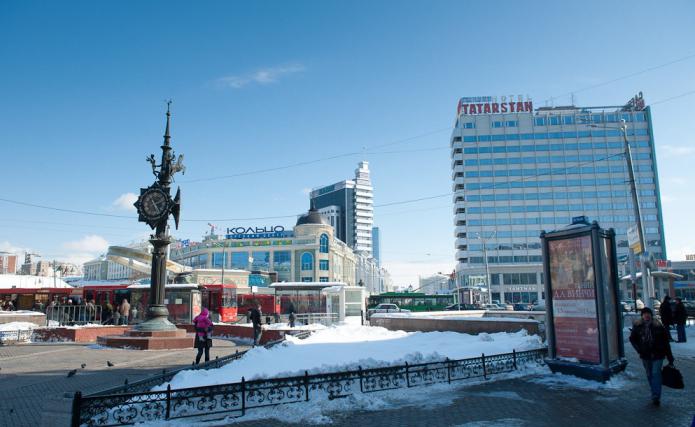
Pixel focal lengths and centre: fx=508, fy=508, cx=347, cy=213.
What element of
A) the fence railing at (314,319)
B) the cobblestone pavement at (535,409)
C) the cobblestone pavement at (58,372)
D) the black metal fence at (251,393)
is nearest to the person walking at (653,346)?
the cobblestone pavement at (535,409)

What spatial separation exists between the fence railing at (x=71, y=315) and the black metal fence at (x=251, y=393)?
1030 inches

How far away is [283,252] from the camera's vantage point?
91.6 meters

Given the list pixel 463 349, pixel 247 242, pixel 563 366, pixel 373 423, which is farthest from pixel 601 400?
pixel 247 242

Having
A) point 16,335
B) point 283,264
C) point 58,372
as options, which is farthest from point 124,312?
point 283,264

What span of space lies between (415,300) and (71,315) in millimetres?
34750

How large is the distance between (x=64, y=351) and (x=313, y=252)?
7084cm

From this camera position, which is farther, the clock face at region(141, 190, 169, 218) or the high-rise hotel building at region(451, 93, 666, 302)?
the high-rise hotel building at region(451, 93, 666, 302)

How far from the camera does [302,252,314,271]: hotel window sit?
8975cm

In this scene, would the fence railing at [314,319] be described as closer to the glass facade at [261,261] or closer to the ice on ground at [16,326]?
the ice on ground at [16,326]

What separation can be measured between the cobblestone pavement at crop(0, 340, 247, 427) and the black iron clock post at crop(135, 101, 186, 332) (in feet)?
6.75

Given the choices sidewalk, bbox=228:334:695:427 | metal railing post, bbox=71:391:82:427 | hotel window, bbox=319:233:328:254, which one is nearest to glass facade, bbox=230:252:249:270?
hotel window, bbox=319:233:328:254

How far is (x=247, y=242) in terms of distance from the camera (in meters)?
93.8

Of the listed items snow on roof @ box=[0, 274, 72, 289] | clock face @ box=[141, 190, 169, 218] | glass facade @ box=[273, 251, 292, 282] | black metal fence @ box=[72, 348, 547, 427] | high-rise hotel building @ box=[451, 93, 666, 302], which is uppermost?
high-rise hotel building @ box=[451, 93, 666, 302]

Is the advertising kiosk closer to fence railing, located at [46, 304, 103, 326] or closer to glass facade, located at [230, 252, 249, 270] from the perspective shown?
fence railing, located at [46, 304, 103, 326]
